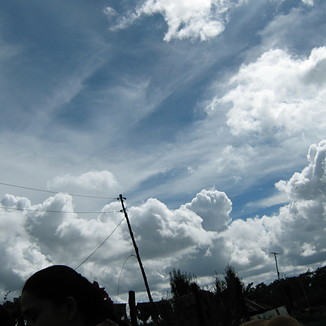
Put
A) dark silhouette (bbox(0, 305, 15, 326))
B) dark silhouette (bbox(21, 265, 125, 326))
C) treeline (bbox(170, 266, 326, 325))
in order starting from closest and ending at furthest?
dark silhouette (bbox(21, 265, 125, 326)) → dark silhouette (bbox(0, 305, 15, 326)) → treeline (bbox(170, 266, 326, 325))

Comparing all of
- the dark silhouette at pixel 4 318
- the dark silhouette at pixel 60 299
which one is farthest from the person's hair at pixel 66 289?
the dark silhouette at pixel 4 318

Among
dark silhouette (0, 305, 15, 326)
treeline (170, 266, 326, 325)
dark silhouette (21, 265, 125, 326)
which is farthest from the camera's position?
treeline (170, 266, 326, 325)

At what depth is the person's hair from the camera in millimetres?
1288

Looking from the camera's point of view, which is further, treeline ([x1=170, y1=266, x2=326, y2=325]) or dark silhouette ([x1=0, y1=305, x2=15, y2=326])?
treeline ([x1=170, y1=266, x2=326, y2=325])

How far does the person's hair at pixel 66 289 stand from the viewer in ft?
4.23

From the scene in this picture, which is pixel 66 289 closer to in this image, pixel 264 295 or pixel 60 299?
pixel 60 299

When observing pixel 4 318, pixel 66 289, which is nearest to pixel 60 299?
pixel 66 289

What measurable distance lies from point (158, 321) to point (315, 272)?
2535 inches

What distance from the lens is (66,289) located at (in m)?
1.29

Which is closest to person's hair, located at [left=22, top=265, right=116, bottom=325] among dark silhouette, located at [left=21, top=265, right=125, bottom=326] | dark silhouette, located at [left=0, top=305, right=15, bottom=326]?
dark silhouette, located at [left=21, top=265, right=125, bottom=326]

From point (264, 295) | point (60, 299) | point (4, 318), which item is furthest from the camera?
point (264, 295)

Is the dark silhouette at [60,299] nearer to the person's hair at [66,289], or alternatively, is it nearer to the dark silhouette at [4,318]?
the person's hair at [66,289]

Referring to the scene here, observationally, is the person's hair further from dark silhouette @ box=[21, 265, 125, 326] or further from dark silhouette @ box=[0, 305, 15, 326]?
dark silhouette @ box=[0, 305, 15, 326]

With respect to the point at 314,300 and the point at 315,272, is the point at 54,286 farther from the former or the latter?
the point at 315,272
